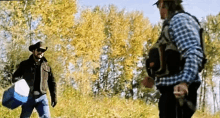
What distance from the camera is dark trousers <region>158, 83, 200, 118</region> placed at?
1.99 meters

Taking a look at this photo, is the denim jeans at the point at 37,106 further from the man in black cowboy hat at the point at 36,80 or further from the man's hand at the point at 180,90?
the man's hand at the point at 180,90

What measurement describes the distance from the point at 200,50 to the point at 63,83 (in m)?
13.4

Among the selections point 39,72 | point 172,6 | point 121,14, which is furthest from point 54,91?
point 121,14

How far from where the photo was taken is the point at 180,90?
1.85 metres

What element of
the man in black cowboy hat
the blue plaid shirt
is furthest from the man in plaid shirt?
the man in black cowboy hat

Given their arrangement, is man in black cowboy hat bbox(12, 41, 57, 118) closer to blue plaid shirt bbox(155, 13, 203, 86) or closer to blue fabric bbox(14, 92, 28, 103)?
blue fabric bbox(14, 92, 28, 103)

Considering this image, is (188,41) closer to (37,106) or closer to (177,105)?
(177,105)

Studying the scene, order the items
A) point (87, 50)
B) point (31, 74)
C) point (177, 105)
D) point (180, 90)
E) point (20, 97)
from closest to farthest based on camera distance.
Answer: point (180, 90)
point (177, 105)
point (20, 97)
point (31, 74)
point (87, 50)

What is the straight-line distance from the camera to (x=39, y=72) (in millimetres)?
4129

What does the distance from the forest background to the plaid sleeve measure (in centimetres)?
541

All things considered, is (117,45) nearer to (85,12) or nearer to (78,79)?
(85,12)

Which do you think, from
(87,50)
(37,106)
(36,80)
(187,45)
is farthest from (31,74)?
(87,50)

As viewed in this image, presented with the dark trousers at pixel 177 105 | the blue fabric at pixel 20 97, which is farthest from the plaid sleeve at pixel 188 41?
the blue fabric at pixel 20 97

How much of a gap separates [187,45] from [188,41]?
0.03 m
